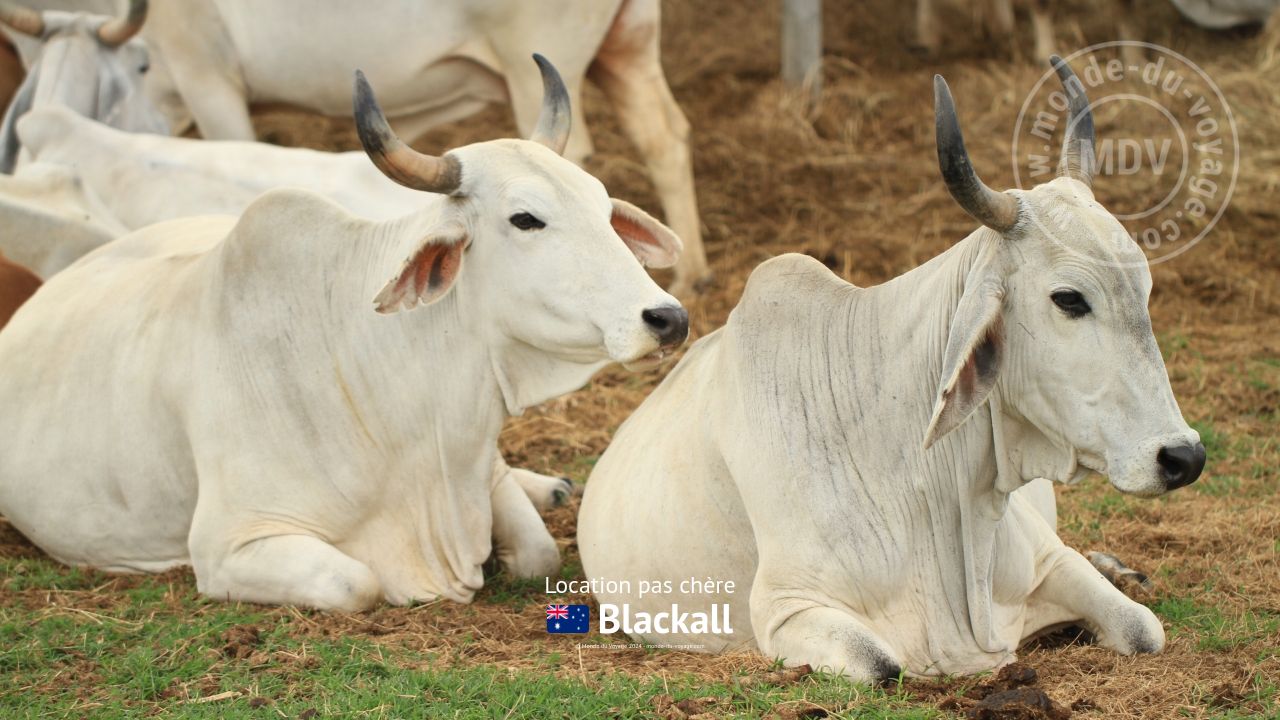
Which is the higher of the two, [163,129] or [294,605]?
[163,129]

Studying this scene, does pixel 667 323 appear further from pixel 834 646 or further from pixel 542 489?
pixel 542 489

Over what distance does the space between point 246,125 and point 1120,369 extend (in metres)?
5.51

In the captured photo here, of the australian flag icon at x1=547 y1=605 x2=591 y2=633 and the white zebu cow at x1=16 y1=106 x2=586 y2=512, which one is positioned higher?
the white zebu cow at x1=16 y1=106 x2=586 y2=512

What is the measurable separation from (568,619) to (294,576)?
2.47ft

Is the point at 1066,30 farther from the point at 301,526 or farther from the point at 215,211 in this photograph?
the point at 301,526

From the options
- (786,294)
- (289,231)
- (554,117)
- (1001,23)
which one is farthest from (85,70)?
(1001,23)

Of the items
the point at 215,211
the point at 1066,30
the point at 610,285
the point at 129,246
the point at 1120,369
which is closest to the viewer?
the point at 1120,369

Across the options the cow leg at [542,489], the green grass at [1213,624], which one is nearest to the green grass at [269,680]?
the cow leg at [542,489]

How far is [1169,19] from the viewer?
11.2 m

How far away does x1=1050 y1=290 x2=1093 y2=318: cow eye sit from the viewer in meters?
3.75

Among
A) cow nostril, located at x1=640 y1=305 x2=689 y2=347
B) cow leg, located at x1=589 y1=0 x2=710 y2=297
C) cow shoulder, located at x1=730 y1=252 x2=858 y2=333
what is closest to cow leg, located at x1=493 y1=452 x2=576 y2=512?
cow nostril, located at x1=640 y1=305 x2=689 y2=347

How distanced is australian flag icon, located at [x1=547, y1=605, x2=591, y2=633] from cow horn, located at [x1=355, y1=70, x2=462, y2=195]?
1171 mm

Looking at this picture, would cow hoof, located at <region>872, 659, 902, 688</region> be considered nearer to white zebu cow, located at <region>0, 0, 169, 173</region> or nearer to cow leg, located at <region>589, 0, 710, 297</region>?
cow leg, located at <region>589, 0, 710, 297</region>

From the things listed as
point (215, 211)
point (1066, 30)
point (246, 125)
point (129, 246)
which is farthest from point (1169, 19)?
point (129, 246)
